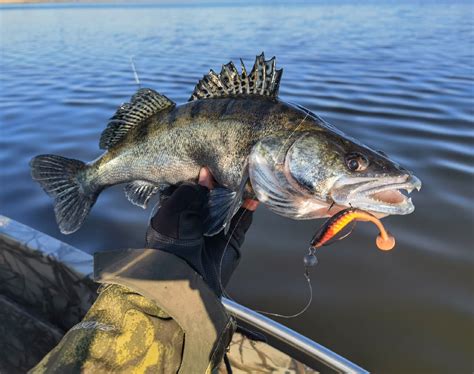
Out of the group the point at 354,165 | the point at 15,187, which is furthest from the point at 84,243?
the point at 354,165

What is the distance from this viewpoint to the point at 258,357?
112 inches

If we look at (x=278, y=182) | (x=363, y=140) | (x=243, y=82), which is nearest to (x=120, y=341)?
(x=278, y=182)

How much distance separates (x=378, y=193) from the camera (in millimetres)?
2174

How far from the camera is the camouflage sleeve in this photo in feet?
5.49

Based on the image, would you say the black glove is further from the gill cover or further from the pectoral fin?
the gill cover

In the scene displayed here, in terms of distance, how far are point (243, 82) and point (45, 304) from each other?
2.74 metres

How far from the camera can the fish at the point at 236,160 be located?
2.25 m

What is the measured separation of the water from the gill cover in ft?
5.23

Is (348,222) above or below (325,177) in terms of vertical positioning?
below

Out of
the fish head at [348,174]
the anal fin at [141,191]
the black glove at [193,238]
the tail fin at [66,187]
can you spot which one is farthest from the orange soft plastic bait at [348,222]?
the tail fin at [66,187]

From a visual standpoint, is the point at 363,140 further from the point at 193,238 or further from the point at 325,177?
the point at 193,238

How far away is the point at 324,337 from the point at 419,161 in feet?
13.0

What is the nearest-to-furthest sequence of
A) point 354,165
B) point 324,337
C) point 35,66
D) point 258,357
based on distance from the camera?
point 354,165, point 258,357, point 324,337, point 35,66

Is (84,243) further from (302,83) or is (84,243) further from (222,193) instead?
(302,83)
